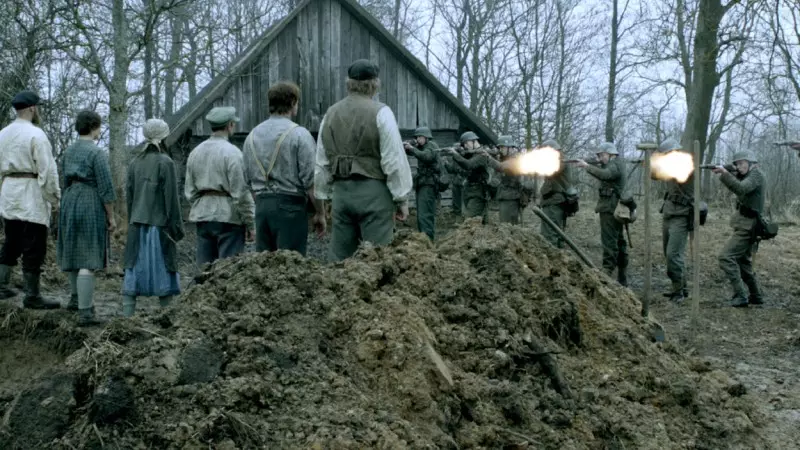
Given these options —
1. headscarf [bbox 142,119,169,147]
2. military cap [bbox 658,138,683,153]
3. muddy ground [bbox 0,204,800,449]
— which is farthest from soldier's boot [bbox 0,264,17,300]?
military cap [bbox 658,138,683,153]

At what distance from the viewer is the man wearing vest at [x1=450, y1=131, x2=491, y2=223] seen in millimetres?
12031

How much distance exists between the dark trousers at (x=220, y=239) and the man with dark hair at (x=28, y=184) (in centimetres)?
166

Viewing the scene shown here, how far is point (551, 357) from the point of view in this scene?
4.35 metres

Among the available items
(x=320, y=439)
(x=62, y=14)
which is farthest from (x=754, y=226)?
(x=62, y=14)

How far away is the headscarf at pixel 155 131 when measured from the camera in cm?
614

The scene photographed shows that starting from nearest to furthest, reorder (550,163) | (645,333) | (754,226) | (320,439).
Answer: (320,439) → (645,333) → (754,226) → (550,163)

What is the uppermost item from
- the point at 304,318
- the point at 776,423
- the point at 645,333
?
the point at 304,318

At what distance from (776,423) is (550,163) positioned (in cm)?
604

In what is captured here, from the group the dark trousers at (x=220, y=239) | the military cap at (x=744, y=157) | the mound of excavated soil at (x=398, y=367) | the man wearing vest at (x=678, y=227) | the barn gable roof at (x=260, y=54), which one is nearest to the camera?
the mound of excavated soil at (x=398, y=367)

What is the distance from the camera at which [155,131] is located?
243 inches

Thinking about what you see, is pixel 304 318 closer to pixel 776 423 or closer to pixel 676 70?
pixel 776 423

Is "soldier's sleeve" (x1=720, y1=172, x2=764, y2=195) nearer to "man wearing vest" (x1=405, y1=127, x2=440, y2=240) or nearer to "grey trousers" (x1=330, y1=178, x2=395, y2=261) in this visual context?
"man wearing vest" (x1=405, y1=127, x2=440, y2=240)

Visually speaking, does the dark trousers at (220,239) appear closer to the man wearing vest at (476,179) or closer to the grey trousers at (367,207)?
the grey trousers at (367,207)

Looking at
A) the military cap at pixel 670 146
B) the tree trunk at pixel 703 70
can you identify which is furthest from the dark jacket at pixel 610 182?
the tree trunk at pixel 703 70
